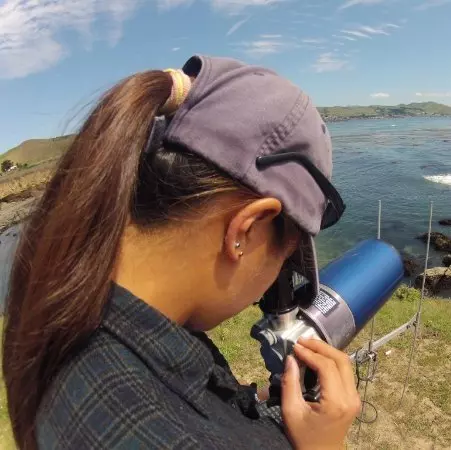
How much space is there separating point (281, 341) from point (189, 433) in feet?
2.13

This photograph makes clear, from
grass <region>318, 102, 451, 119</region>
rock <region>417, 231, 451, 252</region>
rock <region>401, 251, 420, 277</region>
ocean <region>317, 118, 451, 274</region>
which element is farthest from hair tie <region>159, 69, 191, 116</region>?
grass <region>318, 102, 451, 119</region>

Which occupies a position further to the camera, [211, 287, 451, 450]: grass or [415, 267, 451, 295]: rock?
[415, 267, 451, 295]: rock

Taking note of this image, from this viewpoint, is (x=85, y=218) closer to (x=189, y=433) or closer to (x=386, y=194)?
(x=189, y=433)

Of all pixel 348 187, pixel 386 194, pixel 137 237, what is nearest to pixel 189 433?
pixel 137 237

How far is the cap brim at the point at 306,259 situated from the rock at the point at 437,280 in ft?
49.4

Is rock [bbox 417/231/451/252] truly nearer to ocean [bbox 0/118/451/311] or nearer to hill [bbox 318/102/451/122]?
ocean [bbox 0/118/451/311]

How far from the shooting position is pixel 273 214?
1035 mm

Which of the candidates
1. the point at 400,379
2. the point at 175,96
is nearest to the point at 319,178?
the point at 175,96

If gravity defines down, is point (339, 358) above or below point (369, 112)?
above

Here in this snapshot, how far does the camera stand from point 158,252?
102 centimetres

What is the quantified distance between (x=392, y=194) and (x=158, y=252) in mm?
34465

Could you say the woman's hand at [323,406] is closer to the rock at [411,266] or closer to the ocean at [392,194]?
the rock at [411,266]

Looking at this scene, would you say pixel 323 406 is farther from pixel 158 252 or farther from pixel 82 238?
pixel 82 238

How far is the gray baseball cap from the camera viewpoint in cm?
97
